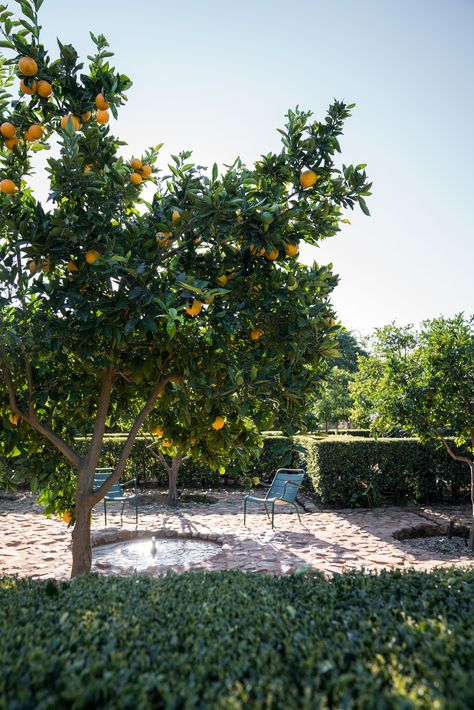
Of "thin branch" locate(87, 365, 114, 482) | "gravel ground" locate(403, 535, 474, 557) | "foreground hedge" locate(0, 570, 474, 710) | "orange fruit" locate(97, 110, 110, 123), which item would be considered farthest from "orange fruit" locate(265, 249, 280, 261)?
"gravel ground" locate(403, 535, 474, 557)

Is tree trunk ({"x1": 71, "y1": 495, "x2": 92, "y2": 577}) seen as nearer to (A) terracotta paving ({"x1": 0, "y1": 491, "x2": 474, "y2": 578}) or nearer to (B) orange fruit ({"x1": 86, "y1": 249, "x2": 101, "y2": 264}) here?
(B) orange fruit ({"x1": 86, "y1": 249, "x2": 101, "y2": 264})

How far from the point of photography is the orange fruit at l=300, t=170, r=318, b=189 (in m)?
2.88

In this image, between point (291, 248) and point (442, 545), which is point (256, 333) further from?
point (442, 545)

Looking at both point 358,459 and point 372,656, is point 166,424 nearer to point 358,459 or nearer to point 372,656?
point 372,656

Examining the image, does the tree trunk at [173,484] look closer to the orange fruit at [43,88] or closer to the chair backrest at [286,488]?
the chair backrest at [286,488]

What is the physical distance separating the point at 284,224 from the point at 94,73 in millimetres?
1543

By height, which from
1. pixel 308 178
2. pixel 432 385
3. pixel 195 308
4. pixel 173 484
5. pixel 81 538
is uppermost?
pixel 308 178

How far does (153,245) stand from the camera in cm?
260

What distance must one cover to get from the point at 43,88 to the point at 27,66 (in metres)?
0.13

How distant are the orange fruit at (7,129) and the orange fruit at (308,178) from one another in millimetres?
1798

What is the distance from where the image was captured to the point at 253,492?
11.4m

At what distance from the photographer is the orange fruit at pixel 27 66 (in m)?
2.65

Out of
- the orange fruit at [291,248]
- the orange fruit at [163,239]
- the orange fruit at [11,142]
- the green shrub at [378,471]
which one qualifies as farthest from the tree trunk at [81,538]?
the green shrub at [378,471]

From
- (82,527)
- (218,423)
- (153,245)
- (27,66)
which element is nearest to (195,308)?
(153,245)
